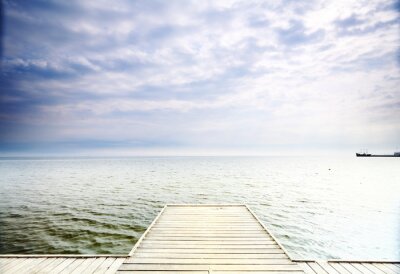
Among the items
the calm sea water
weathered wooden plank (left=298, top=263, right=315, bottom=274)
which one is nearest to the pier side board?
weathered wooden plank (left=298, top=263, right=315, bottom=274)

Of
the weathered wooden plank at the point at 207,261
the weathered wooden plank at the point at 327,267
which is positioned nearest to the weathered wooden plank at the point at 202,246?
the weathered wooden plank at the point at 207,261

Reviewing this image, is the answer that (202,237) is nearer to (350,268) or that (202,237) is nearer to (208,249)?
(208,249)

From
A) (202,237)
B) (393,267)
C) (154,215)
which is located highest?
(202,237)

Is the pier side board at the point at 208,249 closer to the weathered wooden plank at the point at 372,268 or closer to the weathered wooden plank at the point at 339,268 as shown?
the weathered wooden plank at the point at 339,268

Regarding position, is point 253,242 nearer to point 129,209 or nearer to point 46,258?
point 46,258

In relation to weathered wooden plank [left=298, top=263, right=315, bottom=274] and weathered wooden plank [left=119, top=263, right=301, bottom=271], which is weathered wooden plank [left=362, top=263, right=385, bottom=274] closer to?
weathered wooden plank [left=298, top=263, right=315, bottom=274]

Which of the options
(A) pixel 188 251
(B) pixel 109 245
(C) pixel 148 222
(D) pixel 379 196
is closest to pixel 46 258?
(A) pixel 188 251

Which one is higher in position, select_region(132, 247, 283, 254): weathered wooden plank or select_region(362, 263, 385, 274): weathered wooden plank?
select_region(132, 247, 283, 254): weathered wooden plank

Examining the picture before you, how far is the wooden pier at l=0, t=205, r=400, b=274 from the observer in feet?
18.5

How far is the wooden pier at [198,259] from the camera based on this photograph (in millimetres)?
5641

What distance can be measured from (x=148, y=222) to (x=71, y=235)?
457cm

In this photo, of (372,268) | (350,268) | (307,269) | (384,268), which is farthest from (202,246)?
(384,268)

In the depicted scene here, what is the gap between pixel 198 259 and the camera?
607 cm

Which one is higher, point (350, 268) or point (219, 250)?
point (219, 250)
